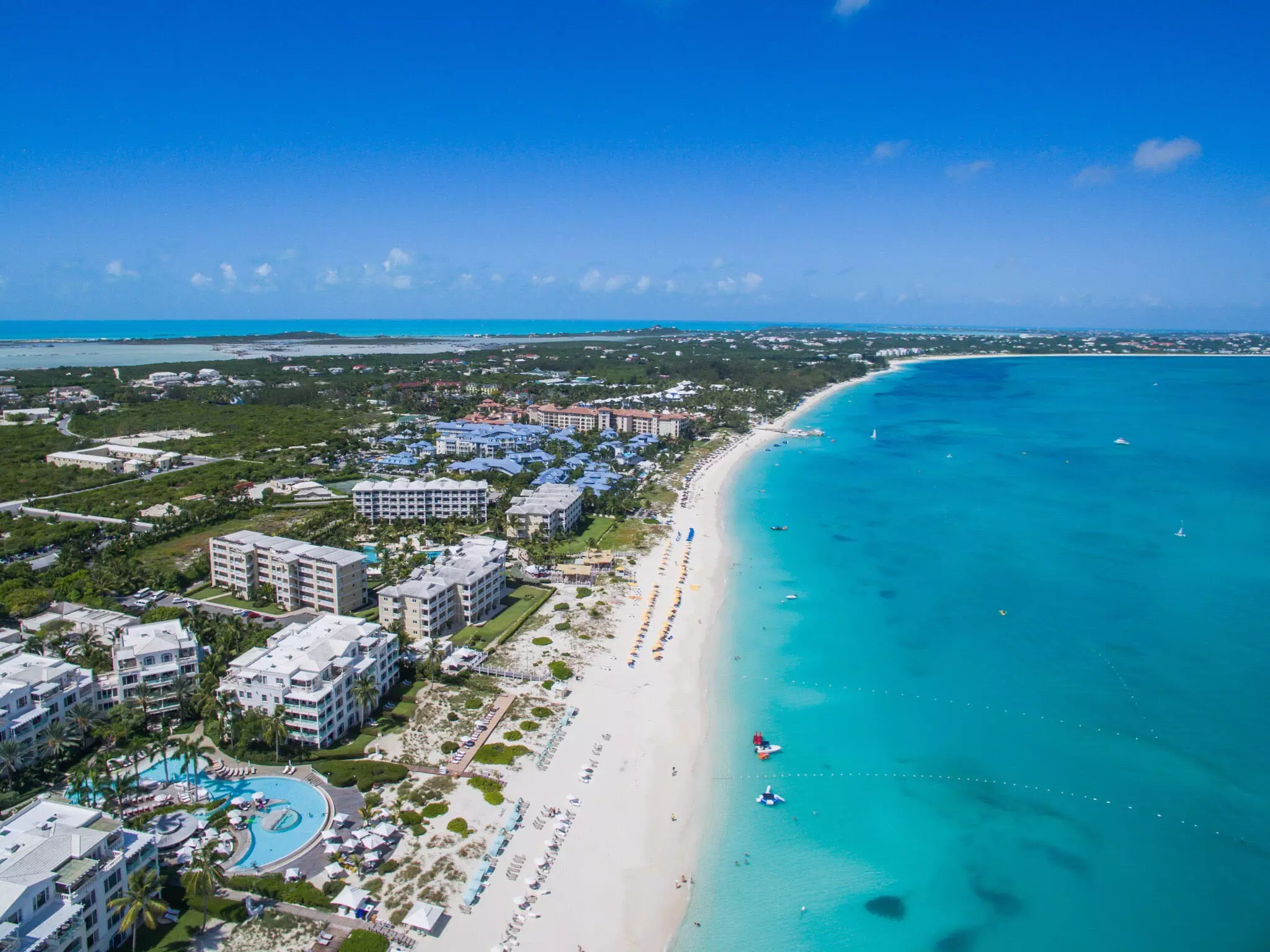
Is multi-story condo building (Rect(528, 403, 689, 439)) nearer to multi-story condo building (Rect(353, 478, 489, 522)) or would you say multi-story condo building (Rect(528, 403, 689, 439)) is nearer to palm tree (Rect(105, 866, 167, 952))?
multi-story condo building (Rect(353, 478, 489, 522))

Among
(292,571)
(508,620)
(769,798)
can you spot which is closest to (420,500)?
(292,571)

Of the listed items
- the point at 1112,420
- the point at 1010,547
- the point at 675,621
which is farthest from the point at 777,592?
the point at 1112,420

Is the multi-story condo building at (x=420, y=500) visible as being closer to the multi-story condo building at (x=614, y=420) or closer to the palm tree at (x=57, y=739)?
the palm tree at (x=57, y=739)

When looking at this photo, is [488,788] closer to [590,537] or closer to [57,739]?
[57,739]

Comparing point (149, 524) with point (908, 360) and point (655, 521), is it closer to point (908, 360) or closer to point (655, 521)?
point (655, 521)

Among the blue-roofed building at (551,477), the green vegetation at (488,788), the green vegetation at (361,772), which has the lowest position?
the green vegetation at (488,788)

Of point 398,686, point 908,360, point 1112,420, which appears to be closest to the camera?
point 398,686

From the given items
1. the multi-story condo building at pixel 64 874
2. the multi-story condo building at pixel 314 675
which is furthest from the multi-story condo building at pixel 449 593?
the multi-story condo building at pixel 64 874
